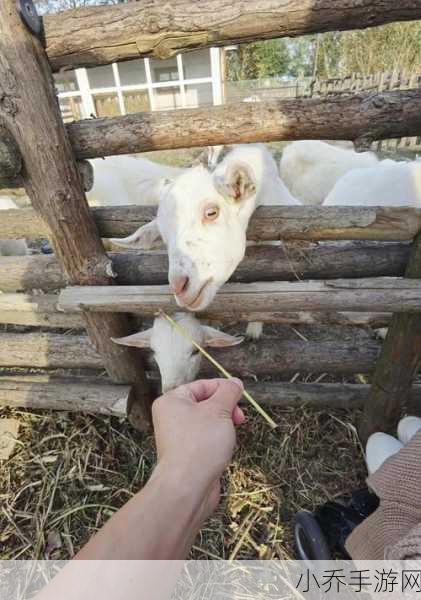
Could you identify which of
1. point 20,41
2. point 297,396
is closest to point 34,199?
point 20,41

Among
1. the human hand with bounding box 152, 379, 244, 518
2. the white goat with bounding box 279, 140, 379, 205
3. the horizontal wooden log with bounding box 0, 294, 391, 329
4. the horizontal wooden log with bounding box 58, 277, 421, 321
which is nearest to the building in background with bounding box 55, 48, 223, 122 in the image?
the white goat with bounding box 279, 140, 379, 205

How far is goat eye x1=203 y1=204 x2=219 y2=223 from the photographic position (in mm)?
2205

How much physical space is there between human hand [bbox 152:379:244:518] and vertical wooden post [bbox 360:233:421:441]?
129 centimetres

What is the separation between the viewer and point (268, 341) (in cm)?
305

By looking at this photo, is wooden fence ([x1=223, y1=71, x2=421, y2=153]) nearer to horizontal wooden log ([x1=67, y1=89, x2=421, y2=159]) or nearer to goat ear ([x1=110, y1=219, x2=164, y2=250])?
horizontal wooden log ([x1=67, y1=89, x2=421, y2=159])

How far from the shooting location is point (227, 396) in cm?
160

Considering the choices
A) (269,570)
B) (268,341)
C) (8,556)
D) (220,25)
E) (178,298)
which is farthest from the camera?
(268,341)

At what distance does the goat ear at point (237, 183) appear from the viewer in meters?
2.16

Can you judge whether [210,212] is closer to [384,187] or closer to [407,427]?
[407,427]

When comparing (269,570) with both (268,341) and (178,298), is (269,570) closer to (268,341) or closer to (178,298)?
(268,341)

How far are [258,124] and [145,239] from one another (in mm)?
924

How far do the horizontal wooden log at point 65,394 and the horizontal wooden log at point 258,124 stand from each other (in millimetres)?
1742

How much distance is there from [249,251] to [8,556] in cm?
275

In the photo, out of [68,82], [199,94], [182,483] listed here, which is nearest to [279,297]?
[182,483]
